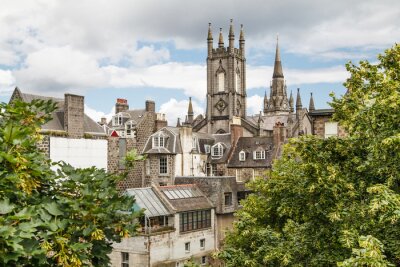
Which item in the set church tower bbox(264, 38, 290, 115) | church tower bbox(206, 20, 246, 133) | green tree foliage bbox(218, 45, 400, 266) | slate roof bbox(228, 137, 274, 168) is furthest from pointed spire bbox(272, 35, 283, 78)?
green tree foliage bbox(218, 45, 400, 266)

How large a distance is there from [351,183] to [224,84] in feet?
253

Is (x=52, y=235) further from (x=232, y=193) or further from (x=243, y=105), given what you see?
(x=243, y=105)

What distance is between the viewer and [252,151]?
188 ft

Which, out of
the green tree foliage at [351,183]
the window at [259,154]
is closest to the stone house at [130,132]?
the window at [259,154]

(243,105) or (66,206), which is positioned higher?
(243,105)

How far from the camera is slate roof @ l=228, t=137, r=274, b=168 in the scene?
5584cm

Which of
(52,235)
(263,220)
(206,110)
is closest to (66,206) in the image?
(52,235)

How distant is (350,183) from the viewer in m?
14.2

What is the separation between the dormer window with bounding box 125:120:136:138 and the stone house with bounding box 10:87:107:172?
7559 millimetres

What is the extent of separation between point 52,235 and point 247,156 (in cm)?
5070

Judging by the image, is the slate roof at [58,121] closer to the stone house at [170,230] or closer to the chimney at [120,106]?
the stone house at [170,230]

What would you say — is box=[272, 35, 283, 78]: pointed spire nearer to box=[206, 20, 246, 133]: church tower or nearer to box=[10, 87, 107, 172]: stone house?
box=[206, 20, 246, 133]: church tower

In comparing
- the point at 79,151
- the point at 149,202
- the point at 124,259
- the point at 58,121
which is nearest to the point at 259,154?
the point at 149,202

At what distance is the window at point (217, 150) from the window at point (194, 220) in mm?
17353
